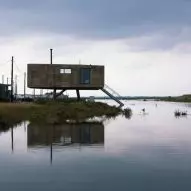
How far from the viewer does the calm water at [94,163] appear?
1841cm

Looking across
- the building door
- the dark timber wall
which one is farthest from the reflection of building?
the building door

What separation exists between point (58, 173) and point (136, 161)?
17.7 ft

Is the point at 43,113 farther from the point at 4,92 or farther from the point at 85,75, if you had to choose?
the point at 4,92

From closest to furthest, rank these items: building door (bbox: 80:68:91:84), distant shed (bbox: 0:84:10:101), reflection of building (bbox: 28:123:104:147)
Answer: reflection of building (bbox: 28:123:104:147), building door (bbox: 80:68:91:84), distant shed (bbox: 0:84:10:101)

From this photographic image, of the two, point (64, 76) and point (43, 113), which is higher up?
point (64, 76)

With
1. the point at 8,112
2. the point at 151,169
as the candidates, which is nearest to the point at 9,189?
the point at 151,169

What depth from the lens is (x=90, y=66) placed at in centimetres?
8638

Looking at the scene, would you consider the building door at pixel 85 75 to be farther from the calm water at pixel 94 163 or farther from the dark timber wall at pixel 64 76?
the calm water at pixel 94 163

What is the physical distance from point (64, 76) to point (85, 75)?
3977mm

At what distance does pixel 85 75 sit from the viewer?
86188 millimetres

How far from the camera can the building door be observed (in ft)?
282

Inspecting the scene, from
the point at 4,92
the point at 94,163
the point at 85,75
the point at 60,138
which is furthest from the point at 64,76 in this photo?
the point at 94,163

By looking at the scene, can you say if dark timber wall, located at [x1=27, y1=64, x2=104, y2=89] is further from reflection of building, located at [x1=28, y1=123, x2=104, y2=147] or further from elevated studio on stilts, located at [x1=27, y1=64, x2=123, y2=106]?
reflection of building, located at [x1=28, y1=123, x2=104, y2=147]

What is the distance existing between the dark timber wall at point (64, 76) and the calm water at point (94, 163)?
154 ft
